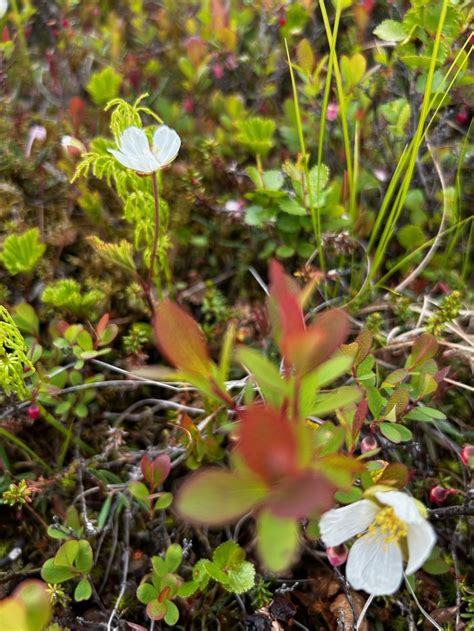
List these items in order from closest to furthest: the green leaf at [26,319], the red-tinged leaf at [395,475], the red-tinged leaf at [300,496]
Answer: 1. the red-tinged leaf at [300,496]
2. the red-tinged leaf at [395,475]
3. the green leaf at [26,319]

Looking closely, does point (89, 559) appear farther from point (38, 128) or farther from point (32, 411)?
point (38, 128)

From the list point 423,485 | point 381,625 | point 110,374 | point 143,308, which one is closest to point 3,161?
point 143,308

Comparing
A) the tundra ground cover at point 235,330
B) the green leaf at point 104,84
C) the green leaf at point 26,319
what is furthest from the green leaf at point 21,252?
the green leaf at point 104,84

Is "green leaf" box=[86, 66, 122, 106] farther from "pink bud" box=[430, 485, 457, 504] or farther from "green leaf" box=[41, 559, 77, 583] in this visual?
"pink bud" box=[430, 485, 457, 504]

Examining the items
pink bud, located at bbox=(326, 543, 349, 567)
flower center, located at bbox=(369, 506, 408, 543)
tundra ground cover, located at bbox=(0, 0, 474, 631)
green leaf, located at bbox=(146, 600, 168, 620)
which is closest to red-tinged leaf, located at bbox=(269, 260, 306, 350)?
tundra ground cover, located at bbox=(0, 0, 474, 631)

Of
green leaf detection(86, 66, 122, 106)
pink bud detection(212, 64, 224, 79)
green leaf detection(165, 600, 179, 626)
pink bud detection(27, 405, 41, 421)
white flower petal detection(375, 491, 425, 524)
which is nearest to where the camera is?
white flower petal detection(375, 491, 425, 524)

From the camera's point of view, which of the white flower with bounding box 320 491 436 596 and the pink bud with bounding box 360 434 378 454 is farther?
the pink bud with bounding box 360 434 378 454

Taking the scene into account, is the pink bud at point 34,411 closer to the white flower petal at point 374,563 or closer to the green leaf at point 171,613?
the green leaf at point 171,613
